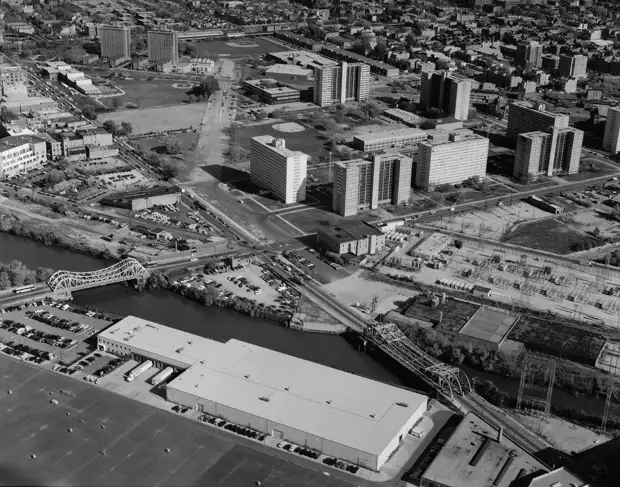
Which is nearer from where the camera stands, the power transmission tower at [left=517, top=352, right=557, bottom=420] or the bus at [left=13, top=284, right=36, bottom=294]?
the power transmission tower at [left=517, top=352, right=557, bottom=420]

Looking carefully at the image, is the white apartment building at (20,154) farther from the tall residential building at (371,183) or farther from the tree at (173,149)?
the tall residential building at (371,183)

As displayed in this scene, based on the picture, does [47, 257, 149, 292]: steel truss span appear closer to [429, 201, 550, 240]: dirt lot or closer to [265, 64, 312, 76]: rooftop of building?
[429, 201, 550, 240]: dirt lot

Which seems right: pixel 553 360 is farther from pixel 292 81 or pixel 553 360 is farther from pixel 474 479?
pixel 292 81

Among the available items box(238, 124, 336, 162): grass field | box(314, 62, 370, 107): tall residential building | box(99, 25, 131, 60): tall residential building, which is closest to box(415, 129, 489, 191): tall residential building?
box(238, 124, 336, 162): grass field

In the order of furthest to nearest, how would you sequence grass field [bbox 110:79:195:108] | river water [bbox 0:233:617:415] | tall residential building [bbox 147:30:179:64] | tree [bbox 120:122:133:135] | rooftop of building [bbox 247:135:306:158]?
tall residential building [bbox 147:30:179:64] < grass field [bbox 110:79:195:108] < tree [bbox 120:122:133:135] < rooftop of building [bbox 247:135:306:158] < river water [bbox 0:233:617:415]

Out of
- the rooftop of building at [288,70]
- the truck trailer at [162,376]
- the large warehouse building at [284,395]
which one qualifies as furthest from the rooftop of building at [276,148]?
the rooftop of building at [288,70]

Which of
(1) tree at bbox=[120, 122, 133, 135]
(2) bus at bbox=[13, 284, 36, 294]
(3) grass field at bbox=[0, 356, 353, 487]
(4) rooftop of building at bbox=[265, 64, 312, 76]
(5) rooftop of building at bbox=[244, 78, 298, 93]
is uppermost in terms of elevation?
(4) rooftop of building at bbox=[265, 64, 312, 76]
